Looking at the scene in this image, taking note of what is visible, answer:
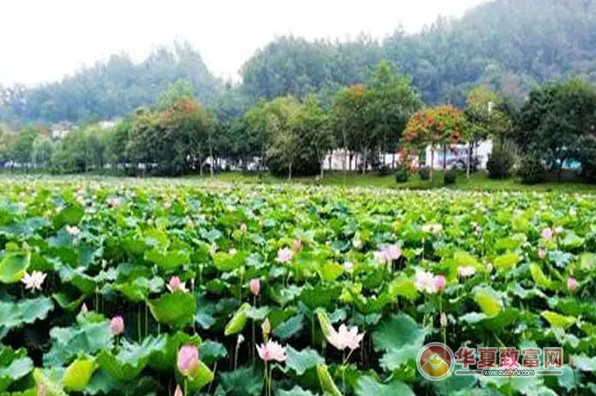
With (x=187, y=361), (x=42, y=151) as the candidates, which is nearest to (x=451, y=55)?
(x=42, y=151)

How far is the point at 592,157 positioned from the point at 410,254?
31750mm

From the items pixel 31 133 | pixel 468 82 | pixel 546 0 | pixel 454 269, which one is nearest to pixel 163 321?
pixel 454 269

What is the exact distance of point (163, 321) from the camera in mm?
1953

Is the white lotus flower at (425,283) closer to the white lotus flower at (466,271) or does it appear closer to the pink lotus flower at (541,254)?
the white lotus flower at (466,271)

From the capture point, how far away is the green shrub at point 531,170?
3262cm

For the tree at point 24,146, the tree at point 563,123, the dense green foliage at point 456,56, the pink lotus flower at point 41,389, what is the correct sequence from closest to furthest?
the pink lotus flower at point 41,389, the tree at point 563,123, the tree at point 24,146, the dense green foliage at point 456,56

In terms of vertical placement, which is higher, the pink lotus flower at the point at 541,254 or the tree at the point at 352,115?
the tree at the point at 352,115

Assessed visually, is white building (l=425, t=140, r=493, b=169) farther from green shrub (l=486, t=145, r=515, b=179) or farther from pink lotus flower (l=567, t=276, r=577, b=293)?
pink lotus flower (l=567, t=276, r=577, b=293)

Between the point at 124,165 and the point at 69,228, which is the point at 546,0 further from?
the point at 69,228

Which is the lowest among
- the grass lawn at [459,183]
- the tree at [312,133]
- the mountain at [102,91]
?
the grass lawn at [459,183]

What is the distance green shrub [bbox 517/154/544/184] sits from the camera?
32625 mm

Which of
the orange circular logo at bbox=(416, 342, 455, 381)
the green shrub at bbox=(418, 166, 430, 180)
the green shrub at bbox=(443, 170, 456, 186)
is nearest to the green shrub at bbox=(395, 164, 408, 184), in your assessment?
the green shrub at bbox=(418, 166, 430, 180)

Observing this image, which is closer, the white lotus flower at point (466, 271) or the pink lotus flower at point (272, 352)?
the pink lotus flower at point (272, 352)

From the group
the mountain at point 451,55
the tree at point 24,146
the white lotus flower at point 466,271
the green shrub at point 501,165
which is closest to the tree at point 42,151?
the tree at point 24,146
